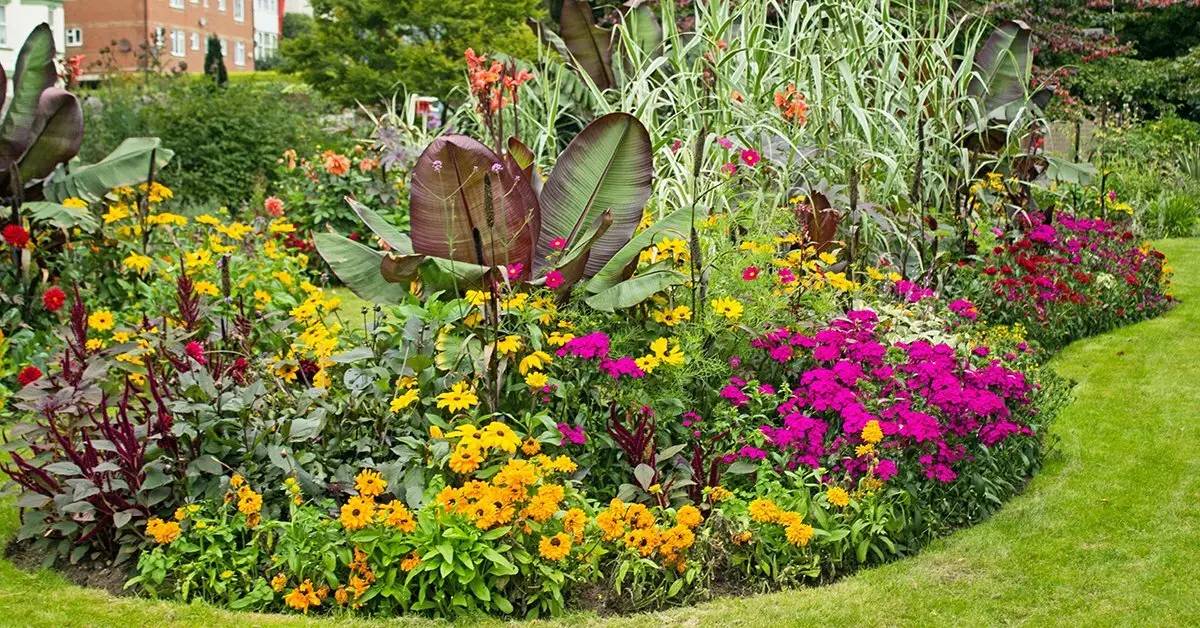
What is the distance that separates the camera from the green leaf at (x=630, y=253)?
16.4ft

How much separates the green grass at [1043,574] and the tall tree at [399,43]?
21393mm

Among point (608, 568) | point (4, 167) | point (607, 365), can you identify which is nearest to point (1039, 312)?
point (607, 365)

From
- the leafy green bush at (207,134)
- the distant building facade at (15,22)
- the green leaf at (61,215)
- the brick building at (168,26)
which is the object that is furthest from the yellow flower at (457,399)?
the brick building at (168,26)

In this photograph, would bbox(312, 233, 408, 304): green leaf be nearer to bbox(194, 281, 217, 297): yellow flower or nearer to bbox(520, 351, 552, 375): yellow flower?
bbox(194, 281, 217, 297): yellow flower

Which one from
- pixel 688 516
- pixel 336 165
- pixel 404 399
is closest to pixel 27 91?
pixel 336 165

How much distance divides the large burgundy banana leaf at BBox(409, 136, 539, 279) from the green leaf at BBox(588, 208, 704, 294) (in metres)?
0.34

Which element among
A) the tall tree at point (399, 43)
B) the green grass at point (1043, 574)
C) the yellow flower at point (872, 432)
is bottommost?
the green grass at point (1043, 574)

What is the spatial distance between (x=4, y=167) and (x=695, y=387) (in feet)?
15.9

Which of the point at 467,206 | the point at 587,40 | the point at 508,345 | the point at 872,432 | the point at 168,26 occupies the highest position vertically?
the point at 168,26

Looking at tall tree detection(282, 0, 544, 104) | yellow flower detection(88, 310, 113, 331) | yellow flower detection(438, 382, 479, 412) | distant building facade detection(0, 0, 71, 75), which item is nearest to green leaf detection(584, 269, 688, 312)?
yellow flower detection(438, 382, 479, 412)

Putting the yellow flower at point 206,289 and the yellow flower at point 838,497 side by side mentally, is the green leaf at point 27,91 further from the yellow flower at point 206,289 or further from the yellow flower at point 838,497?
the yellow flower at point 838,497

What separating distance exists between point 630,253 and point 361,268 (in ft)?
4.01

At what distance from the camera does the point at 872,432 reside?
4.08 metres

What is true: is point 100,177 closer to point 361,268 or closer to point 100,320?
point 100,320
